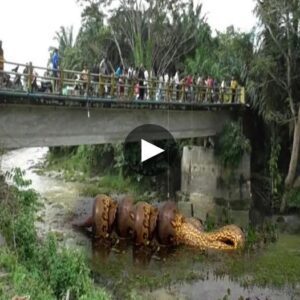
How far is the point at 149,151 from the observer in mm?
28875

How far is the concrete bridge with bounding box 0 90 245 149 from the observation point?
15406mm

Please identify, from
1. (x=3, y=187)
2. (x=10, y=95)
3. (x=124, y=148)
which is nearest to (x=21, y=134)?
(x=10, y=95)

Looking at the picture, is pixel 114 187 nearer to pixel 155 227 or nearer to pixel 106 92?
pixel 106 92

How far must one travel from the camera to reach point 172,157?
30.7 metres

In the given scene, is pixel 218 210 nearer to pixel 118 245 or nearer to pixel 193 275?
pixel 118 245

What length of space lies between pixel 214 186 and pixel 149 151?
177 inches

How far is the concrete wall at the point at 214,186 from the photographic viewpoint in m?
25.7

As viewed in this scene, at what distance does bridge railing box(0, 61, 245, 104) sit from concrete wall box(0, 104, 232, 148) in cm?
58

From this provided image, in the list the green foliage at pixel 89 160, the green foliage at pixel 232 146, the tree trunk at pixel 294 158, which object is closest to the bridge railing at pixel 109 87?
the green foliage at pixel 232 146

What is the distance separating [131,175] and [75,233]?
11.2 metres

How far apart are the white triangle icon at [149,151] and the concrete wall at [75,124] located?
404 cm
